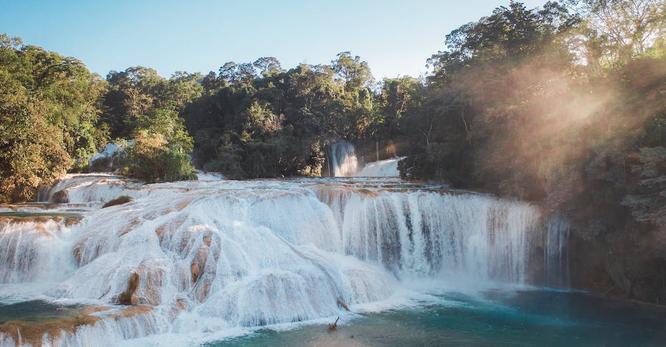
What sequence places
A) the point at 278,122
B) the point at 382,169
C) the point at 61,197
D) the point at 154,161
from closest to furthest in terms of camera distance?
the point at 61,197, the point at 154,161, the point at 382,169, the point at 278,122

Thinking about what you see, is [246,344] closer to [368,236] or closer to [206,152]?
[368,236]

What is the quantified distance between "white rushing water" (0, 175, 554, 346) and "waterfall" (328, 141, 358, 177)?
72.1 feet

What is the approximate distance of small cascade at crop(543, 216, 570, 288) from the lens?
15.1m

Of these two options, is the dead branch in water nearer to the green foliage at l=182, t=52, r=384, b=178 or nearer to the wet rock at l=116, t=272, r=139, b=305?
the wet rock at l=116, t=272, r=139, b=305

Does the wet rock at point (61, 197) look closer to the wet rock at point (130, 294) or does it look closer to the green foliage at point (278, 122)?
the wet rock at point (130, 294)

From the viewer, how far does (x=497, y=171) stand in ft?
57.4

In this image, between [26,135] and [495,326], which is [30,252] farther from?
[495,326]

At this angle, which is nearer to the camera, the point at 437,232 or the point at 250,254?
the point at 250,254

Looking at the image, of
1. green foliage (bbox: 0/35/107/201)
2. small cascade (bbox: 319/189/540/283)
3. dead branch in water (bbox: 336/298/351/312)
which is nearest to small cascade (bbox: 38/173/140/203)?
green foliage (bbox: 0/35/107/201)

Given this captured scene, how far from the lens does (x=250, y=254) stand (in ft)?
40.4

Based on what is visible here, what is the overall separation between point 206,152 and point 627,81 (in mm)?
29926

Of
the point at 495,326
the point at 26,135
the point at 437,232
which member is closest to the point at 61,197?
the point at 26,135

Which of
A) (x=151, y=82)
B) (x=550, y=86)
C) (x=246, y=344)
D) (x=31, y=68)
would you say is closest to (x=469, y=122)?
(x=550, y=86)

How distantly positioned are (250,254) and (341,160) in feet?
88.5
